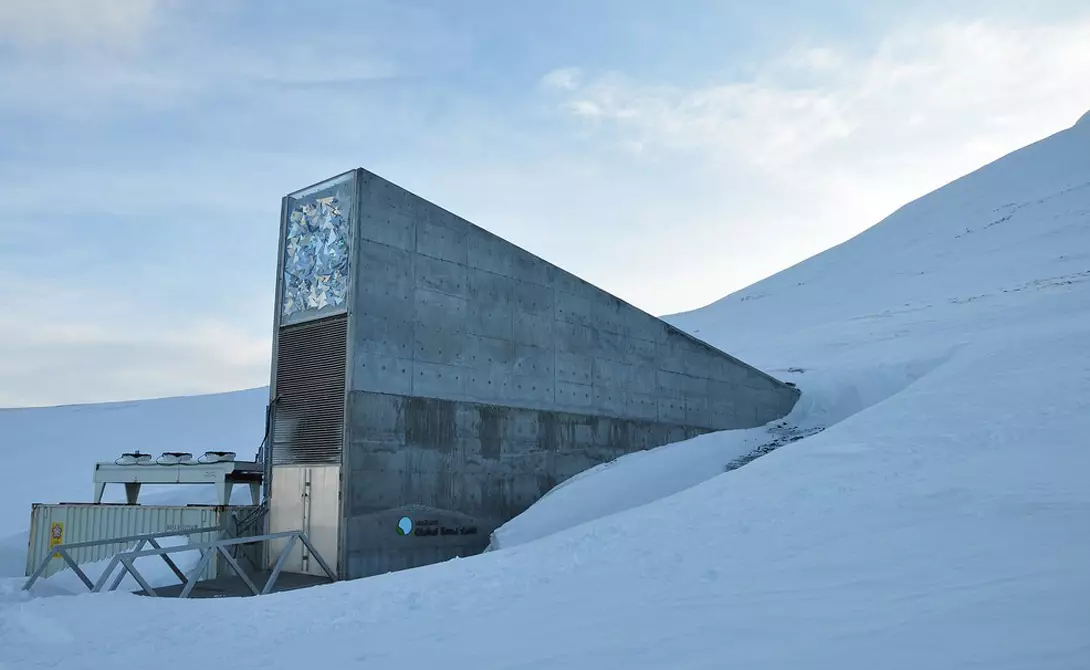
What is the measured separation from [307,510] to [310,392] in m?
2.25

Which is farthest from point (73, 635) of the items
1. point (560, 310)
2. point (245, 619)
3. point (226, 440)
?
point (226, 440)

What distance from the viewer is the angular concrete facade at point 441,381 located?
15547 millimetres

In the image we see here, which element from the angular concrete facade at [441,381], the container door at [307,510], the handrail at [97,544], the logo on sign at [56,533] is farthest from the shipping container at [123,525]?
the angular concrete facade at [441,381]

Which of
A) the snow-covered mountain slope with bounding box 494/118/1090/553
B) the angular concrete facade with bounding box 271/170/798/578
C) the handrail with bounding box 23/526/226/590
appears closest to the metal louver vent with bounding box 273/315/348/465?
the angular concrete facade with bounding box 271/170/798/578

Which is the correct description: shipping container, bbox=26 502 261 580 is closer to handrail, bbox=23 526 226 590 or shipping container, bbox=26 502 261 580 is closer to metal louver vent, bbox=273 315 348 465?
handrail, bbox=23 526 226 590

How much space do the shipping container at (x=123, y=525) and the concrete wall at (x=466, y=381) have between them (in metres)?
2.57

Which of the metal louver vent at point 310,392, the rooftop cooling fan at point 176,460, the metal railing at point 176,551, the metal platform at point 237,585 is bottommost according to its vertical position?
the metal platform at point 237,585

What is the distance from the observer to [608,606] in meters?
7.75

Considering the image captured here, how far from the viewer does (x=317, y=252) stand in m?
16.5

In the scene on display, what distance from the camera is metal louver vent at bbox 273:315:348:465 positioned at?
1550cm

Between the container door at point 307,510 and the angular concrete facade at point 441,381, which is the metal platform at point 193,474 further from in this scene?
the angular concrete facade at point 441,381

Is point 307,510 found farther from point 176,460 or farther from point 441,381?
point 176,460

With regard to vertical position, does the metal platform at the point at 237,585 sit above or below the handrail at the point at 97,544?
below

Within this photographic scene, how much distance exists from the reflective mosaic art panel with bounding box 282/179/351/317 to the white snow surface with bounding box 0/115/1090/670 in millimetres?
6114
